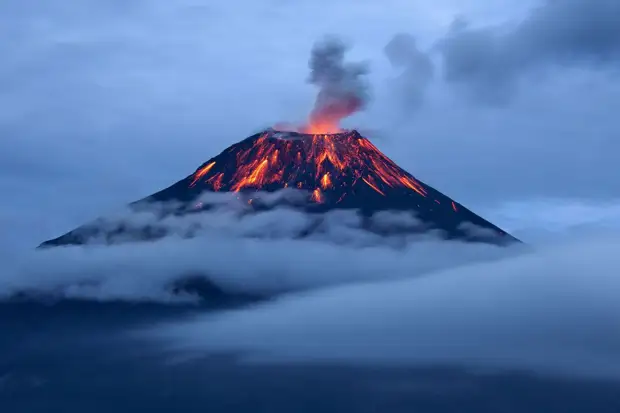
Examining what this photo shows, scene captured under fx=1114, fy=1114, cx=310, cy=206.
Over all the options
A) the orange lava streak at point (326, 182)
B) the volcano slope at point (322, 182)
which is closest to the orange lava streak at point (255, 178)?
the volcano slope at point (322, 182)

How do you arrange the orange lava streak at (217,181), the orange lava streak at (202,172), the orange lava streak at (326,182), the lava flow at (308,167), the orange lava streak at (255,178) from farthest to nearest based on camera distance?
the orange lava streak at (202,172)
the orange lava streak at (217,181)
the orange lava streak at (326,182)
the orange lava streak at (255,178)
the lava flow at (308,167)

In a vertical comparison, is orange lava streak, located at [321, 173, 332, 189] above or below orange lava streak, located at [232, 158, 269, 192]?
below

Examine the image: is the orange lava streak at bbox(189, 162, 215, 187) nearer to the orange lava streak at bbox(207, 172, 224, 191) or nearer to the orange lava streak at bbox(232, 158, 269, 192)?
the orange lava streak at bbox(207, 172, 224, 191)

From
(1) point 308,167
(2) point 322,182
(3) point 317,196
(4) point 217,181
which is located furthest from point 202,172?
(1) point 308,167

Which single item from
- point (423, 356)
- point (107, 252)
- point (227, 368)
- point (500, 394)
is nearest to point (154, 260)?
point (107, 252)

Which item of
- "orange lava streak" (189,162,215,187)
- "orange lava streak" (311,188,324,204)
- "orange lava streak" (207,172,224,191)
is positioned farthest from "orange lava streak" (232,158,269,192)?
"orange lava streak" (311,188,324,204)

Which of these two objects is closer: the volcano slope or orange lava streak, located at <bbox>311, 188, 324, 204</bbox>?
the volcano slope

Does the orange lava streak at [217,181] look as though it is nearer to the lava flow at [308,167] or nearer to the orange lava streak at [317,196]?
the lava flow at [308,167]

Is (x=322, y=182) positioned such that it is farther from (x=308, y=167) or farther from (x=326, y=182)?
(x=308, y=167)

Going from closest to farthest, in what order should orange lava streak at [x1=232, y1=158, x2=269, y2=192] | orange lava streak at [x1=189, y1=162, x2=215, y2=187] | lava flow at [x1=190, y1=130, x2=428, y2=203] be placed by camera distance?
1. lava flow at [x1=190, y1=130, x2=428, y2=203]
2. orange lava streak at [x1=232, y1=158, x2=269, y2=192]
3. orange lava streak at [x1=189, y1=162, x2=215, y2=187]
